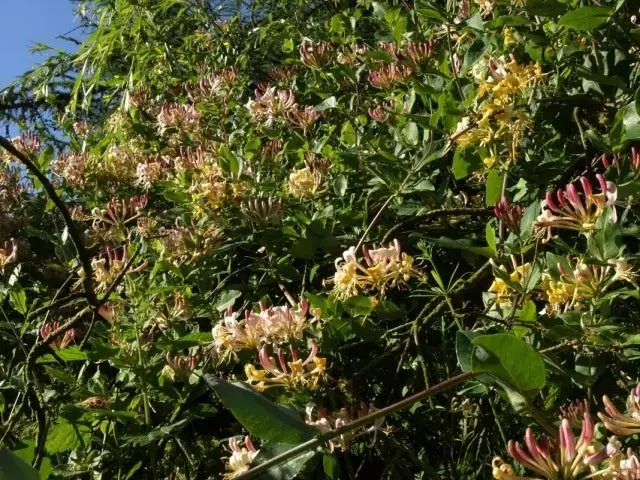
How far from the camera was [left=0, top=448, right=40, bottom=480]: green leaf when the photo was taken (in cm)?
32

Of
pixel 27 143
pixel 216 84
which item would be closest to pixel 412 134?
pixel 216 84

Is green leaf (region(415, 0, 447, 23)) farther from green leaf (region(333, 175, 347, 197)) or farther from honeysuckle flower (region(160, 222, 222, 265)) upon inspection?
honeysuckle flower (region(160, 222, 222, 265))

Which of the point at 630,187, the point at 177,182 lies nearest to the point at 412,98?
the point at 177,182

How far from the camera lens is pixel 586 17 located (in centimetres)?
87

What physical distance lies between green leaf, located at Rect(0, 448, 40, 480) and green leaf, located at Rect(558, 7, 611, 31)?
72 centimetres

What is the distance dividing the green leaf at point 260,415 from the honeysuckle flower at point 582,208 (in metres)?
0.38

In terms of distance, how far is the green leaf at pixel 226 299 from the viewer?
1.11 metres

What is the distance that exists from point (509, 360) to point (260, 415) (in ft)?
0.43

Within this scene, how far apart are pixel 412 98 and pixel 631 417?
88 cm

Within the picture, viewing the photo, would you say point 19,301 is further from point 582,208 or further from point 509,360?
point 509,360

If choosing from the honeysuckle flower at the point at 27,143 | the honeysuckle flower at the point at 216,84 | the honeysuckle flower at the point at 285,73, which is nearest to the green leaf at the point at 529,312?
the honeysuckle flower at the point at 216,84

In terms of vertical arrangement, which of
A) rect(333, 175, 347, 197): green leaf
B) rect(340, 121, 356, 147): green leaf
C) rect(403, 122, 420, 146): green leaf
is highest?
rect(340, 121, 356, 147): green leaf

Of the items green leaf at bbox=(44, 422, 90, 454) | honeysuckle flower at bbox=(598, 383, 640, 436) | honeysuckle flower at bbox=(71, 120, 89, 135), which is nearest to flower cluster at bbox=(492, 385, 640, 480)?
honeysuckle flower at bbox=(598, 383, 640, 436)

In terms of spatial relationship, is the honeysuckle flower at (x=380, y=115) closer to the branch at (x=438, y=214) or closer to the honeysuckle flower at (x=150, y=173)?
the branch at (x=438, y=214)
